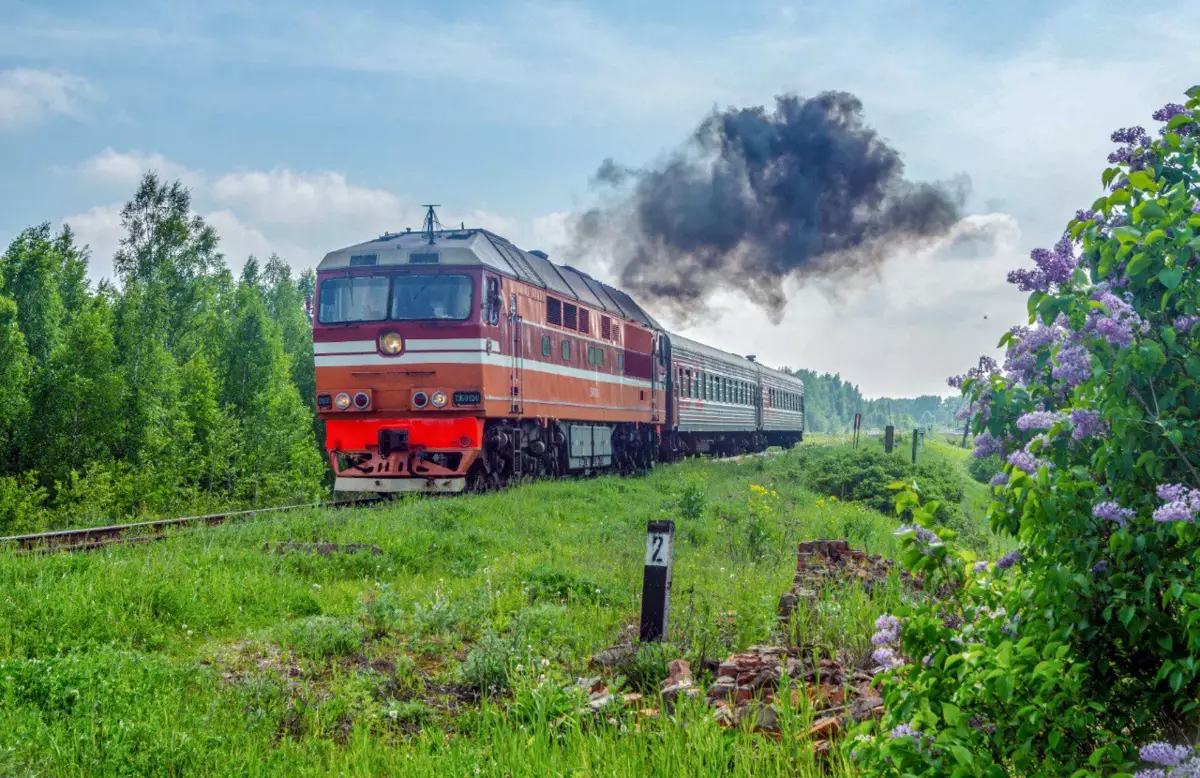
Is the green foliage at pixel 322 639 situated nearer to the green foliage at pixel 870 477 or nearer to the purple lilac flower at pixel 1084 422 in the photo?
the purple lilac flower at pixel 1084 422

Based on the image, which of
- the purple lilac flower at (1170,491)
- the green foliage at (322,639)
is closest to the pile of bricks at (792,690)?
the purple lilac flower at (1170,491)

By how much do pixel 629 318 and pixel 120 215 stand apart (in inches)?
1150

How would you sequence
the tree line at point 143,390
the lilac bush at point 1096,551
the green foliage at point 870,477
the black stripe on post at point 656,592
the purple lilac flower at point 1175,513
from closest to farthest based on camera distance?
the purple lilac flower at point 1175,513 → the lilac bush at point 1096,551 → the black stripe on post at point 656,592 → the green foliage at point 870,477 → the tree line at point 143,390

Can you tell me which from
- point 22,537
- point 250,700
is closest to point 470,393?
point 22,537

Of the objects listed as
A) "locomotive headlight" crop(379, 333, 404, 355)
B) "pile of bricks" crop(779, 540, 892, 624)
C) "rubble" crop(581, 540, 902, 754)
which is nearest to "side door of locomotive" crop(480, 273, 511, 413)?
"locomotive headlight" crop(379, 333, 404, 355)

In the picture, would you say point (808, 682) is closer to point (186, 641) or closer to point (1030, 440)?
point (1030, 440)

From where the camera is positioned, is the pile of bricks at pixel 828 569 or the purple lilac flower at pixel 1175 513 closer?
the purple lilac flower at pixel 1175 513

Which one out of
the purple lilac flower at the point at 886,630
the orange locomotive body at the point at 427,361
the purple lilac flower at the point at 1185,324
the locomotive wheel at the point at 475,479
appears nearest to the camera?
the purple lilac flower at the point at 1185,324

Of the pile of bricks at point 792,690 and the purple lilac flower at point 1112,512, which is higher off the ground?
the purple lilac flower at point 1112,512

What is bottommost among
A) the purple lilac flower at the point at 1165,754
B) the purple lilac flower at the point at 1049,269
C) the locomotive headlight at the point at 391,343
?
the purple lilac flower at the point at 1165,754

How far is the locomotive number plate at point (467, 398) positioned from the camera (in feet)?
47.0

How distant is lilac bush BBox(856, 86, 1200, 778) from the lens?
2703 mm

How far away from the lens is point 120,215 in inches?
1647

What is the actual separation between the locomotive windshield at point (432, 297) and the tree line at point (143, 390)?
5419mm
